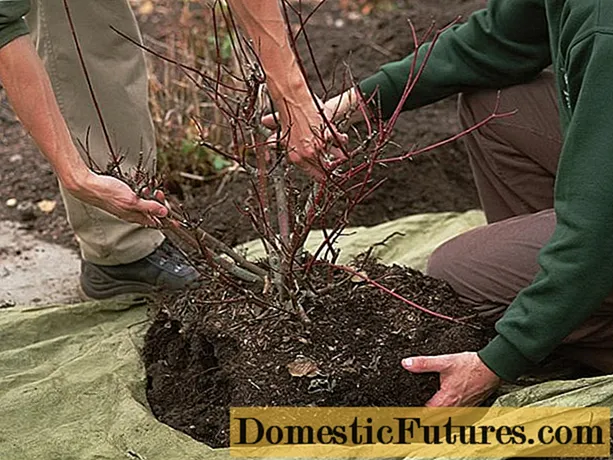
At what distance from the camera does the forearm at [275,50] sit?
2.12 m

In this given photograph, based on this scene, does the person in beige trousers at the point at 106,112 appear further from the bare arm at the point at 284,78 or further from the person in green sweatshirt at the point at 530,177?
the person in green sweatshirt at the point at 530,177

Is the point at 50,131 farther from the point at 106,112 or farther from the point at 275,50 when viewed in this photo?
the point at 106,112

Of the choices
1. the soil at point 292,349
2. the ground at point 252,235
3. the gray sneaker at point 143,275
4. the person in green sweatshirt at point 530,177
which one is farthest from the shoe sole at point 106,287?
the person in green sweatshirt at point 530,177

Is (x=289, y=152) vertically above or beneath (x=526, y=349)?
above

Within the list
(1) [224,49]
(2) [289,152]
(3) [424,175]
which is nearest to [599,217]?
(2) [289,152]

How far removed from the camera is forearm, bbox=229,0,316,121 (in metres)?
2.12

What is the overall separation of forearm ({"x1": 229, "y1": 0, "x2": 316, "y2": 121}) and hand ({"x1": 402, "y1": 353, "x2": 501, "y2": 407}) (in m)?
0.57

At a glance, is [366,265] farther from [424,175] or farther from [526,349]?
[424,175]

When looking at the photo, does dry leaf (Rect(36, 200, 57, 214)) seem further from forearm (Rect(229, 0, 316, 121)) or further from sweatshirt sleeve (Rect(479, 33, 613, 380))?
sweatshirt sleeve (Rect(479, 33, 613, 380))

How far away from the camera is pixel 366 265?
8.05 ft

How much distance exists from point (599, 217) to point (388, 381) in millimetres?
532

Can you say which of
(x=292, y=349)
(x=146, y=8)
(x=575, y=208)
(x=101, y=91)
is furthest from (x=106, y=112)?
(x=146, y=8)

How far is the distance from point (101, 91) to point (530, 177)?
109 cm

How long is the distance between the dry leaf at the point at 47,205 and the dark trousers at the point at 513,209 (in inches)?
60.1
